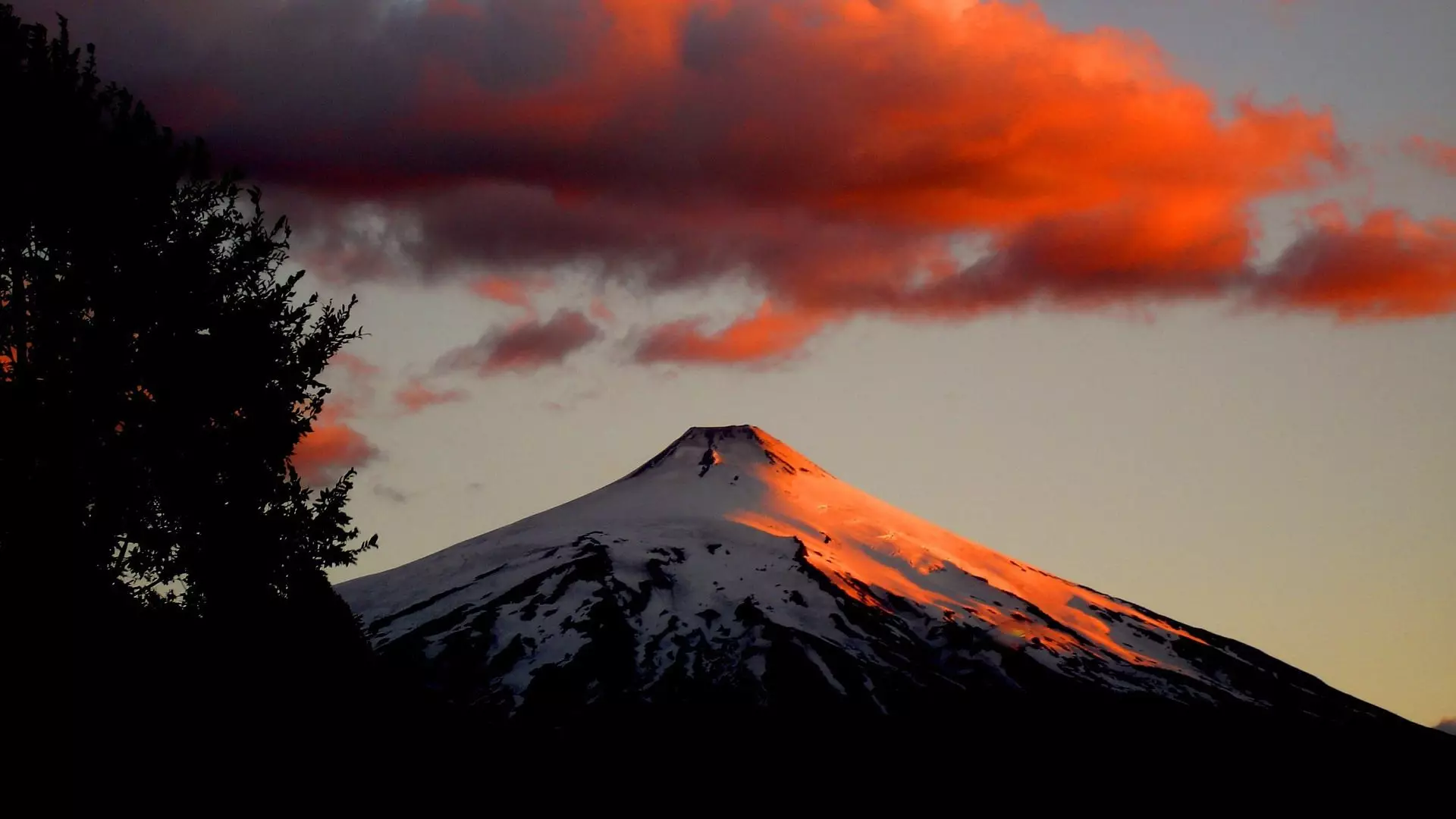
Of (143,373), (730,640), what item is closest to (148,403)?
(143,373)

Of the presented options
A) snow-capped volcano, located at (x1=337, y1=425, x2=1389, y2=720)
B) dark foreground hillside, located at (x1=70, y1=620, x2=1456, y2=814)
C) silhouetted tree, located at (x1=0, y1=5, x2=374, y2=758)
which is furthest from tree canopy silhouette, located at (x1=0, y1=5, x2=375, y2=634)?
snow-capped volcano, located at (x1=337, y1=425, x2=1389, y2=720)

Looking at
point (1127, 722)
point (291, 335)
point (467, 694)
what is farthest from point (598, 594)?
point (291, 335)

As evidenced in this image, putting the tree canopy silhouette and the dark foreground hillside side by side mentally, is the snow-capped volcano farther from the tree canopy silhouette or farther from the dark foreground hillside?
the tree canopy silhouette

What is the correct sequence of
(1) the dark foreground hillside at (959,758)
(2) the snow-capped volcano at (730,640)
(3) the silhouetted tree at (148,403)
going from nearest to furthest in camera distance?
(3) the silhouetted tree at (148,403) < (1) the dark foreground hillside at (959,758) < (2) the snow-capped volcano at (730,640)

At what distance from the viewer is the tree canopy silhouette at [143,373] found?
30.0 m

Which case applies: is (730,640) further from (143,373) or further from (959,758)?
(143,373)

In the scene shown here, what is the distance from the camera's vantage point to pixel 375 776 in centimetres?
3219

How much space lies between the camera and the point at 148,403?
1233 inches

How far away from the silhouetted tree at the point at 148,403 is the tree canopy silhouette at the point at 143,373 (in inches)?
1.6

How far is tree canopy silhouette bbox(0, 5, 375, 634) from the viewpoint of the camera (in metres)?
30.0

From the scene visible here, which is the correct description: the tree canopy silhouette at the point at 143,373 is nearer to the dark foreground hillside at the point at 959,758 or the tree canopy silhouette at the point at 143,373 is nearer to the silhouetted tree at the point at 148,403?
the silhouetted tree at the point at 148,403

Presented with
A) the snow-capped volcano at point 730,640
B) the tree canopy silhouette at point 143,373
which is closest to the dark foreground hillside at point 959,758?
the snow-capped volcano at point 730,640

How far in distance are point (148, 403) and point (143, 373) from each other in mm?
659

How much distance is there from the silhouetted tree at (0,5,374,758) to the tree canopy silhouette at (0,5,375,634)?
4 cm
